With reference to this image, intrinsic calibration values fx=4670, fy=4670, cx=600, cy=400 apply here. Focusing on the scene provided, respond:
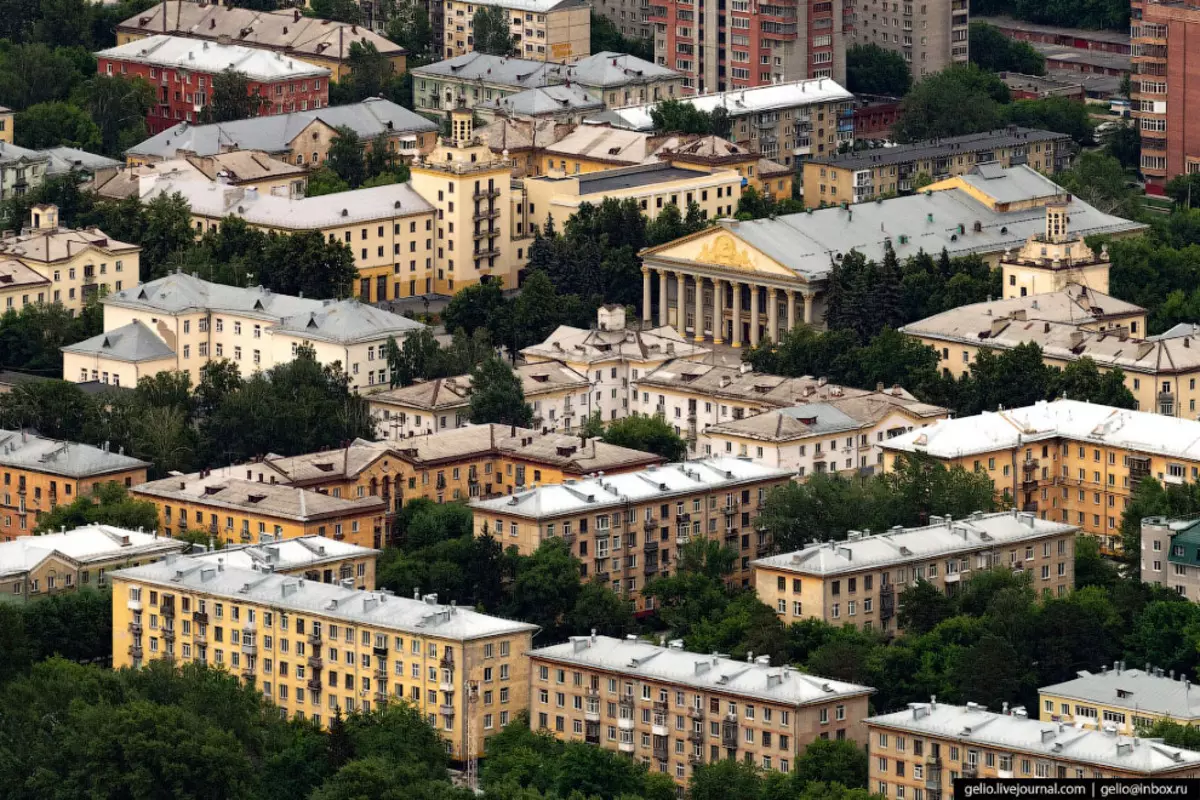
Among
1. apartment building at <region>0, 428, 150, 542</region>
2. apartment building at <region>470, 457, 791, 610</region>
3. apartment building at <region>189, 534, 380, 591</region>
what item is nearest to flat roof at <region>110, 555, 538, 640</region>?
apartment building at <region>189, 534, 380, 591</region>

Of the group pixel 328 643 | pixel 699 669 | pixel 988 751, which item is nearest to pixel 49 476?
pixel 328 643

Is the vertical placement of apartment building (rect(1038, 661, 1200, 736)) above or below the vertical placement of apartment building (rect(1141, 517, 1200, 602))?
below

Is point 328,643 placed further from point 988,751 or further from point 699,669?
point 988,751

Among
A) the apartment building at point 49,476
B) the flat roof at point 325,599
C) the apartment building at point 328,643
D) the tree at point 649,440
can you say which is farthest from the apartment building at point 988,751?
the apartment building at point 49,476

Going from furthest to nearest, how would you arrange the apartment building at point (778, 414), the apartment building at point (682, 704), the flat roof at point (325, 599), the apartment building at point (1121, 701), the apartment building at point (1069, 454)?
1. the apartment building at point (778, 414)
2. the apartment building at point (1069, 454)
3. the flat roof at point (325, 599)
4. the apartment building at point (682, 704)
5. the apartment building at point (1121, 701)

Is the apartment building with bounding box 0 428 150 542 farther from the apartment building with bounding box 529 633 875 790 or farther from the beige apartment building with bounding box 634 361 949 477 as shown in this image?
the apartment building with bounding box 529 633 875 790

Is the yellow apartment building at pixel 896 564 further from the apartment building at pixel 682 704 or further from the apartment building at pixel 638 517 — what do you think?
the apartment building at pixel 682 704
